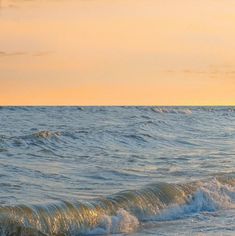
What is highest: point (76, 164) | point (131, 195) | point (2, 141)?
point (2, 141)

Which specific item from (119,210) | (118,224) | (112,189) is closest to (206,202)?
(112,189)

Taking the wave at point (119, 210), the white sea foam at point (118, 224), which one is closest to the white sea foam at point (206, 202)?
the wave at point (119, 210)

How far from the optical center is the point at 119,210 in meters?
11.6

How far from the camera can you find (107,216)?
11086 mm

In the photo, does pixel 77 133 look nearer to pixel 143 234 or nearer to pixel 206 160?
pixel 206 160

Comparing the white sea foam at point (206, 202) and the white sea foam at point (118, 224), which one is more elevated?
the white sea foam at point (206, 202)

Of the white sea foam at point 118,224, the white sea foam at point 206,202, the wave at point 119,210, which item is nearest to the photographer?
the wave at point 119,210

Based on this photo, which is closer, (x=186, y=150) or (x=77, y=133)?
(x=186, y=150)

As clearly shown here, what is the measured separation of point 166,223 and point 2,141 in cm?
1204

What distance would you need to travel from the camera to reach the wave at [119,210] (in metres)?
10.3

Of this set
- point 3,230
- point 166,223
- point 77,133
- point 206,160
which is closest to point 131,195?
point 166,223

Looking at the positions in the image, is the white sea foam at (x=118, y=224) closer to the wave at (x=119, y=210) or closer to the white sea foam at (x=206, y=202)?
the wave at (x=119, y=210)

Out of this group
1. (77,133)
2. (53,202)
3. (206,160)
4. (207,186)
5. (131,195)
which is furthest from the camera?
(77,133)

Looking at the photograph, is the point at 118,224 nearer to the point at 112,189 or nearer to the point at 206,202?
the point at 112,189
